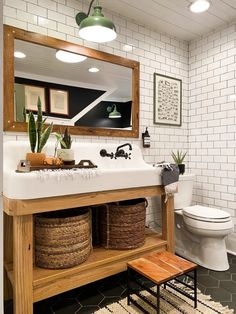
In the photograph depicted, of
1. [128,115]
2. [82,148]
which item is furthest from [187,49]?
[82,148]

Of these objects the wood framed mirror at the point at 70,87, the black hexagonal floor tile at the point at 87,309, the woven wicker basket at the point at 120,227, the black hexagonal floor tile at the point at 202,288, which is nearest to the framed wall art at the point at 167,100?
the wood framed mirror at the point at 70,87

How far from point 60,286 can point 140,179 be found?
2.91ft

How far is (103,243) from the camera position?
6.19 feet

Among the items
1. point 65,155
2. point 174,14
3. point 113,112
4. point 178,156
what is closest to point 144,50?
point 174,14

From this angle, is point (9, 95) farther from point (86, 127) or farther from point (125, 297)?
point (125, 297)

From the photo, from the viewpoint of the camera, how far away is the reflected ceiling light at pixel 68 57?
2062mm

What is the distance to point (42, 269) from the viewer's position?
1531 mm

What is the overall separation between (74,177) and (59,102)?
0.89 metres

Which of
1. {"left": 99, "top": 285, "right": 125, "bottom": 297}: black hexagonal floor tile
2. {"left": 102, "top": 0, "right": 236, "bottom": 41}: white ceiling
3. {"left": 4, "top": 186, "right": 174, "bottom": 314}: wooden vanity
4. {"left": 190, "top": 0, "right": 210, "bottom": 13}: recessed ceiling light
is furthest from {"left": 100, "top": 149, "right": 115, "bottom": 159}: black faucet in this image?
{"left": 190, "top": 0, "right": 210, "bottom": 13}: recessed ceiling light

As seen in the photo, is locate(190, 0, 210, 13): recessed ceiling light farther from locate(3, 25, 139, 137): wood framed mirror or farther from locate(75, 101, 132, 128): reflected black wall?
locate(75, 101, 132, 128): reflected black wall

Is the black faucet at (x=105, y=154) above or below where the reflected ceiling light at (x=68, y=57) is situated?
below

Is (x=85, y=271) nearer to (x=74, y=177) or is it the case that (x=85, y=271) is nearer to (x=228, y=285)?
(x=74, y=177)

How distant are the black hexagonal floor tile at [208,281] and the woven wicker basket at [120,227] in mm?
601

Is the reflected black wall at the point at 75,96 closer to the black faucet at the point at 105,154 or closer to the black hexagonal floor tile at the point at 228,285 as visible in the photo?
the black faucet at the point at 105,154
